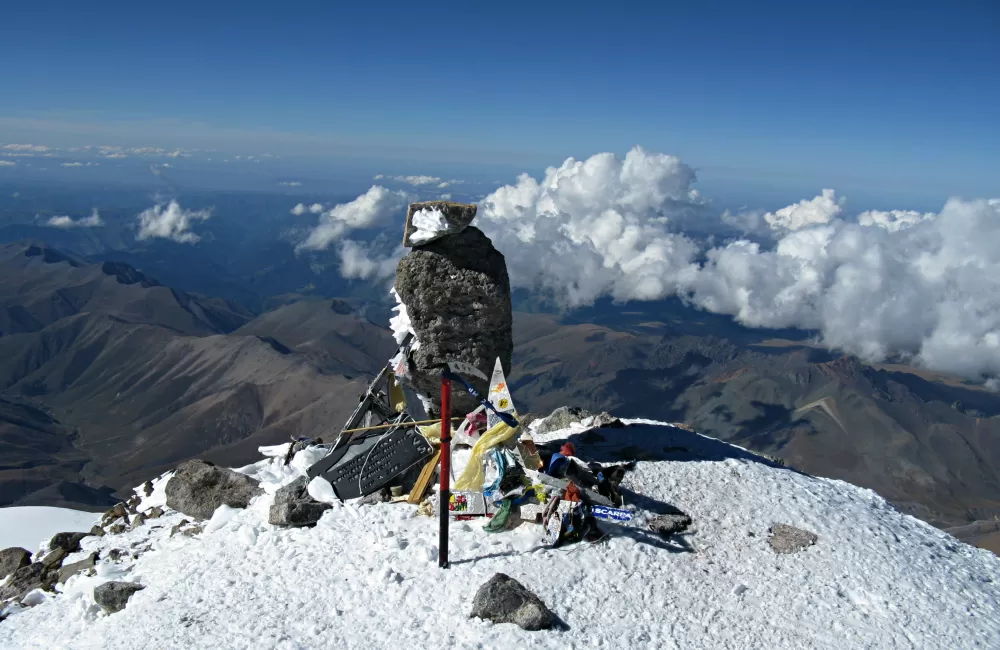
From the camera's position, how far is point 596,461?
69.1ft

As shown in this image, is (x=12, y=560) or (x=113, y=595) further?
(x=12, y=560)

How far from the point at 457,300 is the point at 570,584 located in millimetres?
9845

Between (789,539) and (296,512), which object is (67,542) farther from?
(789,539)

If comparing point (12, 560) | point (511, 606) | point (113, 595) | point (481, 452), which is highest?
point (481, 452)

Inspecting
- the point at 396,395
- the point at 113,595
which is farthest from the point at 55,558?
the point at 396,395

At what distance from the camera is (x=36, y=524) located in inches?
1027

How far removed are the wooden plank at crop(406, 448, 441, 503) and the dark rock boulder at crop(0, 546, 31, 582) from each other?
13.2 meters

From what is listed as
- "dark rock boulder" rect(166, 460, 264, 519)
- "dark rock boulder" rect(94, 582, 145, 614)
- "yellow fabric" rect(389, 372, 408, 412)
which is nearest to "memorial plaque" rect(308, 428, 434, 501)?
"yellow fabric" rect(389, 372, 408, 412)

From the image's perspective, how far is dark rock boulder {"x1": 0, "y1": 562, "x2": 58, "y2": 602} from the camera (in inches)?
709

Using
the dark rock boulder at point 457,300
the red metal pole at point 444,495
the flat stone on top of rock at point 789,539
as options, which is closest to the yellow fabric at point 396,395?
the dark rock boulder at point 457,300

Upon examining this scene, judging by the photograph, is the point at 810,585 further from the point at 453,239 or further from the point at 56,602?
the point at 56,602

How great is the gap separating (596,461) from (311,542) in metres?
9.55

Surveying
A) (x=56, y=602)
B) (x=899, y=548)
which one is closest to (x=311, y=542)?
(x=56, y=602)

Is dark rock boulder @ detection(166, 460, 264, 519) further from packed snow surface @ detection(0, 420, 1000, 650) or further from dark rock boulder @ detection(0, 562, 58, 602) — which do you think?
dark rock boulder @ detection(0, 562, 58, 602)
